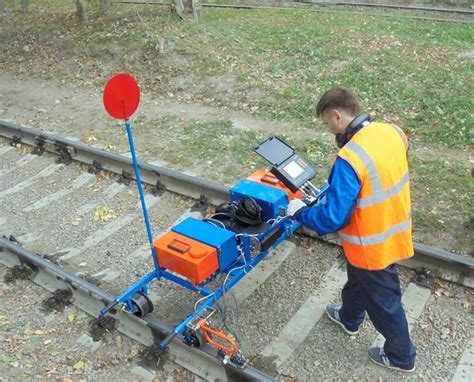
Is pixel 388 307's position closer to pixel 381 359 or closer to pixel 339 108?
pixel 381 359

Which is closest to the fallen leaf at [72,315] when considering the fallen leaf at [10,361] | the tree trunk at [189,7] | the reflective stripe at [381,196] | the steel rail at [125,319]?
the steel rail at [125,319]

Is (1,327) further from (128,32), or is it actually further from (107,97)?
(128,32)

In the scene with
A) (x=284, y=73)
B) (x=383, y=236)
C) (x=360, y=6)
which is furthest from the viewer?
(x=360, y=6)

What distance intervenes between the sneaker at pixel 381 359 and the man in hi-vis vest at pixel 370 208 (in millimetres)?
102

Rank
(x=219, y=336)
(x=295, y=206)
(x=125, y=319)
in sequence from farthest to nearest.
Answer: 1. (x=125, y=319)
2. (x=219, y=336)
3. (x=295, y=206)

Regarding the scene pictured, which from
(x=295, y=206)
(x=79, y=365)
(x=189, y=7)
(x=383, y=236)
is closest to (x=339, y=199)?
(x=383, y=236)

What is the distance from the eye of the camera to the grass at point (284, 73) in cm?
680

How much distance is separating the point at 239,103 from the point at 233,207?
5.04 meters

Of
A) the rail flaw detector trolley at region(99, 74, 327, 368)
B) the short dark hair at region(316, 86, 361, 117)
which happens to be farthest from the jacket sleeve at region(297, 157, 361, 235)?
the rail flaw detector trolley at region(99, 74, 327, 368)

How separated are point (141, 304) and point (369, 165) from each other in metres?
2.27

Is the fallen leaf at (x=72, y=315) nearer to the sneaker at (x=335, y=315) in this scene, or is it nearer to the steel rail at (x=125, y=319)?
the steel rail at (x=125, y=319)

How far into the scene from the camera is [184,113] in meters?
9.02

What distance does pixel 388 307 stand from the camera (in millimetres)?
3611

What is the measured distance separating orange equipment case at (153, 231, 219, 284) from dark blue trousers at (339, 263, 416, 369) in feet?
3.46
